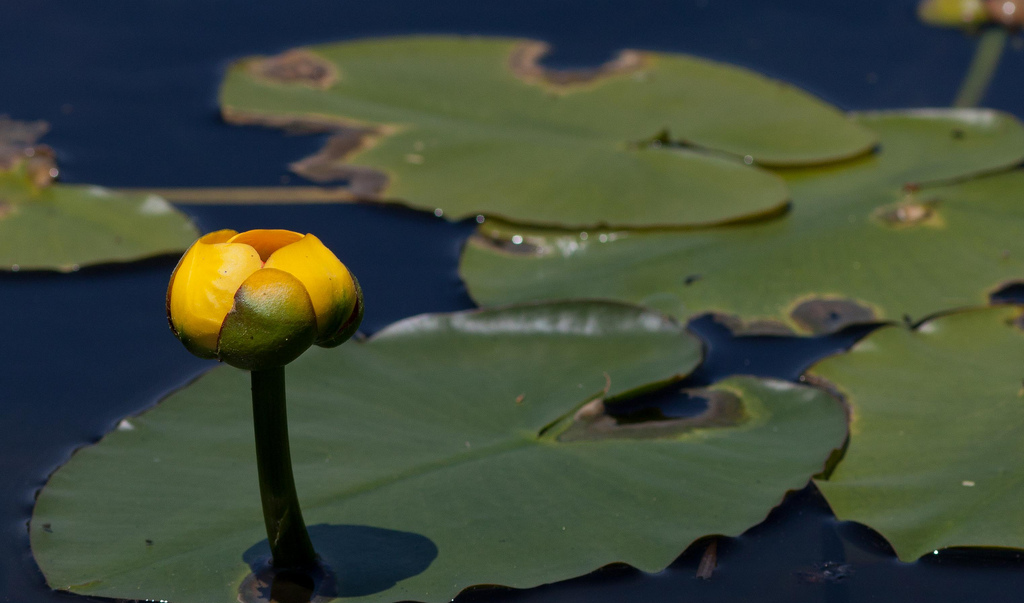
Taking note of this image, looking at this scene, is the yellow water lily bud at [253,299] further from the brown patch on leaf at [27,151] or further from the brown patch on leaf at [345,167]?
the brown patch on leaf at [27,151]

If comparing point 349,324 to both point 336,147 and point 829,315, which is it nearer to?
point 829,315

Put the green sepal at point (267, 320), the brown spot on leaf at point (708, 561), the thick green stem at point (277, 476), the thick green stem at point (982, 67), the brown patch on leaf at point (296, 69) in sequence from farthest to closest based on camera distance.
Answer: the thick green stem at point (982, 67), the brown patch on leaf at point (296, 69), the brown spot on leaf at point (708, 561), the thick green stem at point (277, 476), the green sepal at point (267, 320)

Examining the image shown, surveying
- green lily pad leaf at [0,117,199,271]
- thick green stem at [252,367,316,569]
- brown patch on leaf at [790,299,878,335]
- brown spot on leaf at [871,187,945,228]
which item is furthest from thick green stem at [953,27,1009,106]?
thick green stem at [252,367,316,569]

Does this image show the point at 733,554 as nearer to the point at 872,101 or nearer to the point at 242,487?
the point at 242,487

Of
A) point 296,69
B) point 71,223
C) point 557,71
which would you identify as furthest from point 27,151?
point 557,71

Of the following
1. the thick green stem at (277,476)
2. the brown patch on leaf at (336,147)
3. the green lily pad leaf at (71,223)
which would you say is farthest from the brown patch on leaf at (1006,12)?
the thick green stem at (277,476)

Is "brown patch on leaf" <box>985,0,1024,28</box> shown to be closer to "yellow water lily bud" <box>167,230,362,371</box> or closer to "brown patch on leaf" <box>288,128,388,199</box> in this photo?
"brown patch on leaf" <box>288,128,388,199</box>

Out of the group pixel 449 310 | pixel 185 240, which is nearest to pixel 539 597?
pixel 449 310
